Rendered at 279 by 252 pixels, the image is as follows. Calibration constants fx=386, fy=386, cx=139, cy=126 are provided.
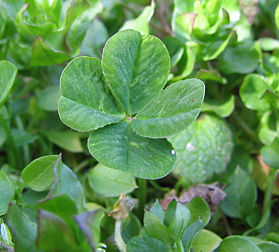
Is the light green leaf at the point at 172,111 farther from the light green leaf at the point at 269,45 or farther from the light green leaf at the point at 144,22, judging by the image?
the light green leaf at the point at 269,45

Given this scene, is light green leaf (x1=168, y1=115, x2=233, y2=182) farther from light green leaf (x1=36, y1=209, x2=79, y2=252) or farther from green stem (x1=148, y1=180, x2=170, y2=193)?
light green leaf (x1=36, y1=209, x2=79, y2=252)

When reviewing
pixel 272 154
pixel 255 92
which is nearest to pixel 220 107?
pixel 255 92

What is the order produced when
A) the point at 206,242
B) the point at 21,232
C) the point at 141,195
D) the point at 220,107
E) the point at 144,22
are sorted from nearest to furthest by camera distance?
the point at 21,232 → the point at 206,242 → the point at 141,195 → the point at 144,22 → the point at 220,107

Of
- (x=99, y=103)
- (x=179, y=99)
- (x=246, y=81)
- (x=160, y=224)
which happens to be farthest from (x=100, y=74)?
(x=246, y=81)

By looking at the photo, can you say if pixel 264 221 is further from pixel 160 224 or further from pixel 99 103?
pixel 99 103

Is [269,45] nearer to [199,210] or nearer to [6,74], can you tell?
[199,210]

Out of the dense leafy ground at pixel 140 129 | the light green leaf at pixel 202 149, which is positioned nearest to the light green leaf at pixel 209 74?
the dense leafy ground at pixel 140 129

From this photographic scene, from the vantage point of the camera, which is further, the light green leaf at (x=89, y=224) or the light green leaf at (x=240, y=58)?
the light green leaf at (x=240, y=58)

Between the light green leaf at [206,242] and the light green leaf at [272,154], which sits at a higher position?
the light green leaf at [272,154]
